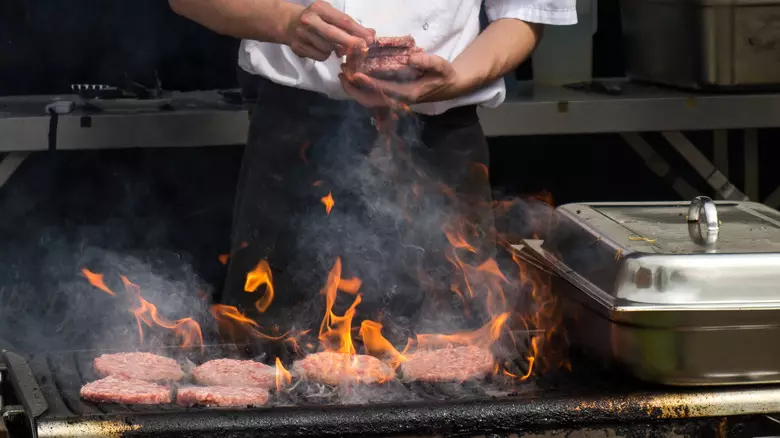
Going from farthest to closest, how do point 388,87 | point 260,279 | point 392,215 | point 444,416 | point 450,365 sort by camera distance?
point 392,215, point 260,279, point 388,87, point 450,365, point 444,416

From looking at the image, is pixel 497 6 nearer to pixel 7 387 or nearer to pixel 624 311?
pixel 624 311

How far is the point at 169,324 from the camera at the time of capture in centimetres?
237

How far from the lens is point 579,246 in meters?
2.11

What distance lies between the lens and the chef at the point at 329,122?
264 centimetres

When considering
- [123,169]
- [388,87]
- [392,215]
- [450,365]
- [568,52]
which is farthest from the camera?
[123,169]

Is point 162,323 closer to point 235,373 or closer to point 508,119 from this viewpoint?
point 235,373

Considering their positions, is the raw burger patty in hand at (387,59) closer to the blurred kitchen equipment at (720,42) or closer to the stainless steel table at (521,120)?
the stainless steel table at (521,120)

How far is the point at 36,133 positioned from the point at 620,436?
2873 mm

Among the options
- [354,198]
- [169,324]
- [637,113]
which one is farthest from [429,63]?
[637,113]

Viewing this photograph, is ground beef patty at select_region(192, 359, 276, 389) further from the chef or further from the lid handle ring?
the lid handle ring

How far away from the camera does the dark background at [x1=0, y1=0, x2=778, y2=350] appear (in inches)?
191

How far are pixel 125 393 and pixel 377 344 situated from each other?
0.60 m

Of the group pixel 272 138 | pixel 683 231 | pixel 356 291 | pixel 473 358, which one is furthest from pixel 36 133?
pixel 683 231

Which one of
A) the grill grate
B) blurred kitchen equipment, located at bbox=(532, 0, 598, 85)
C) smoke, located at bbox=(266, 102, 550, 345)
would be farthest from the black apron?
blurred kitchen equipment, located at bbox=(532, 0, 598, 85)
